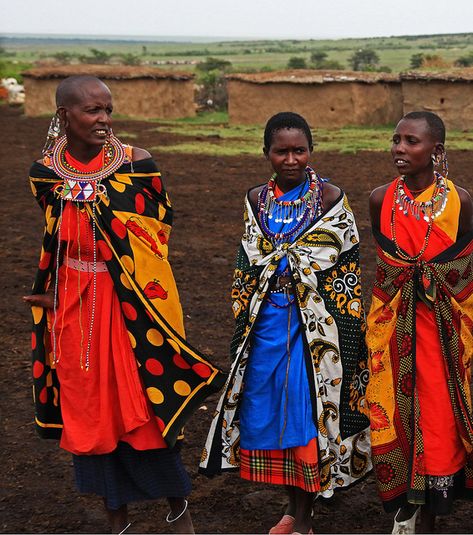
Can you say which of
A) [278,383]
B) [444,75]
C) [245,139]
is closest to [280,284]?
[278,383]

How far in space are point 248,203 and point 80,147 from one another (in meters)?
0.79

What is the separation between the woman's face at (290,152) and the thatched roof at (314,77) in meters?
20.5

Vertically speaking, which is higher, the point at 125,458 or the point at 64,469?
the point at 125,458

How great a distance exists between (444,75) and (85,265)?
18.9 meters

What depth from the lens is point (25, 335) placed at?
7.06 m

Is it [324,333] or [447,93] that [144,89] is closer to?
[447,93]

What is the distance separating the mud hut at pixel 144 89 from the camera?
27922mm

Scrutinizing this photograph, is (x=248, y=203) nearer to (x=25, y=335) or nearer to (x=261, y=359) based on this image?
(x=261, y=359)

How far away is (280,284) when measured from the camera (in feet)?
13.3

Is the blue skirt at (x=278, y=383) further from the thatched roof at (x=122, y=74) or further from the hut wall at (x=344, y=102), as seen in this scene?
the thatched roof at (x=122, y=74)

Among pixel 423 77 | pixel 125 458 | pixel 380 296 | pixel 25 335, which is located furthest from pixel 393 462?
pixel 423 77

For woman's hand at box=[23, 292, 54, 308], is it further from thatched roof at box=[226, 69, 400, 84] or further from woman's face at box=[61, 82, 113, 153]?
thatched roof at box=[226, 69, 400, 84]

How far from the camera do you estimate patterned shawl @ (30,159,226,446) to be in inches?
A: 152

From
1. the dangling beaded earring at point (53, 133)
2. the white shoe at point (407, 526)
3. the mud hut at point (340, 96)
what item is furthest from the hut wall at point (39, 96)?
the white shoe at point (407, 526)
